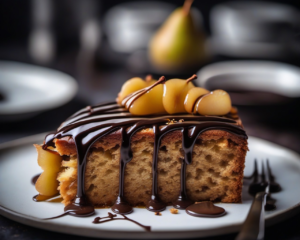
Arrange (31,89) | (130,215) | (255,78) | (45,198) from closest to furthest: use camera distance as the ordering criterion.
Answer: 1. (130,215)
2. (45,198)
3. (31,89)
4. (255,78)

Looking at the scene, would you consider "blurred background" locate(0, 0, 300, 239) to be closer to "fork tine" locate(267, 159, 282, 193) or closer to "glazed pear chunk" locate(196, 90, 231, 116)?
"fork tine" locate(267, 159, 282, 193)

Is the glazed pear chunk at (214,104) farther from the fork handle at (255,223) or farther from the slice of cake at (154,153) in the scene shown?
the fork handle at (255,223)

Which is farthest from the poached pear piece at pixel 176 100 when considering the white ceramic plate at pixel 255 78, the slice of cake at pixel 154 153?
the white ceramic plate at pixel 255 78

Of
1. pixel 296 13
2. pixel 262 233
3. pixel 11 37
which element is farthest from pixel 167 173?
pixel 11 37

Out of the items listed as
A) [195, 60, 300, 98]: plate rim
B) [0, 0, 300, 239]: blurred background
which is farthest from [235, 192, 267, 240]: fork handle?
[195, 60, 300, 98]: plate rim

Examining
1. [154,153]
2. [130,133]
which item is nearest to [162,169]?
[154,153]

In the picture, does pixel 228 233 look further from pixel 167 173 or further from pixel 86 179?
pixel 86 179

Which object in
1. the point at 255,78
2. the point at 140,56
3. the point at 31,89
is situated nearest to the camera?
the point at 31,89

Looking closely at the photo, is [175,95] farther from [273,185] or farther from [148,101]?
[273,185]
